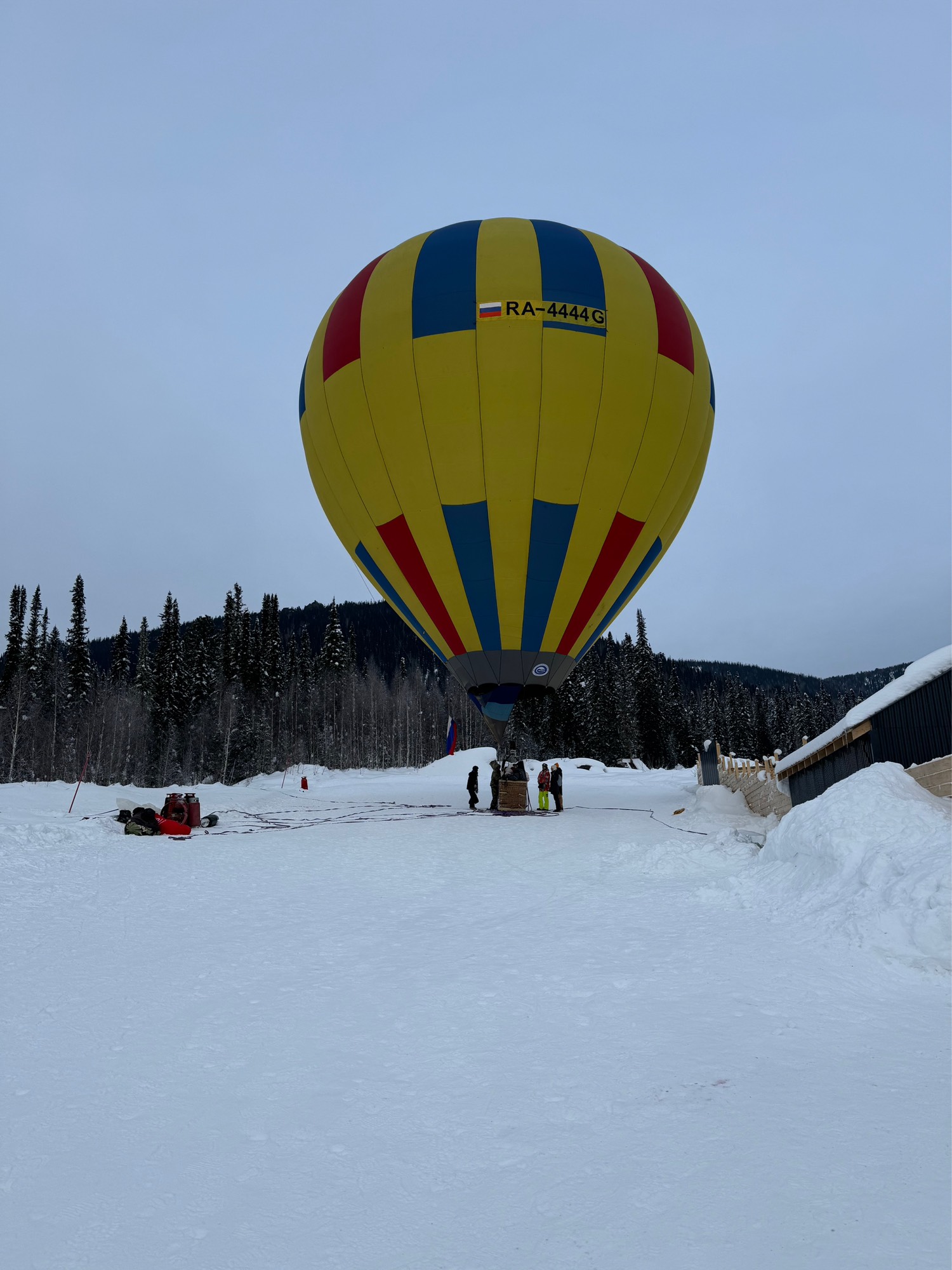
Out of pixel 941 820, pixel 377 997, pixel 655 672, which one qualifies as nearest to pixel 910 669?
pixel 941 820

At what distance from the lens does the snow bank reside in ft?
17.2

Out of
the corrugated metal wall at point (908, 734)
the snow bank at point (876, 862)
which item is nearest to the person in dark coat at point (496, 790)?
the corrugated metal wall at point (908, 734)

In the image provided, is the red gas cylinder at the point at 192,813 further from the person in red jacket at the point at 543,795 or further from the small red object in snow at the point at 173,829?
the person in red jacket at the point at 543,795

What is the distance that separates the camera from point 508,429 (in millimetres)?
12992

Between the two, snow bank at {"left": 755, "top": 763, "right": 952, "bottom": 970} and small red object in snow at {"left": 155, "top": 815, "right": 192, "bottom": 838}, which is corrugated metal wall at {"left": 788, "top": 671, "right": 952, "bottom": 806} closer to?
snow bank at {"left": 755, "top": 763, "right": 952, "bottom": 970}

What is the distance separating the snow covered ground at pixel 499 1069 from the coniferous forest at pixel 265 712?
44.4 meters

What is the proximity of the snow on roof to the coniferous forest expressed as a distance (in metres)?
39.2

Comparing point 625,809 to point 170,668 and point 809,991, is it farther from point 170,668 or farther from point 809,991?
point 170,668

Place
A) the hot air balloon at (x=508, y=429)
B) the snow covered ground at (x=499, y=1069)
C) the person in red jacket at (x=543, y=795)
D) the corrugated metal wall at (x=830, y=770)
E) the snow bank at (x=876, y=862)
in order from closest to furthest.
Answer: the snow covered ground at (x=499, y=1069) < the snow bank at (x=876, y=862) < the corrugated metal wall at (x=830, y=770) < the hot air balloon at (x=508, y=429) < the person in red jacket at (x=543, y=795)

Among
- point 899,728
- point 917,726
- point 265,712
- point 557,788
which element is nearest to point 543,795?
point 557,788

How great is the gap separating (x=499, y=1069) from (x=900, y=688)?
29.1 ft

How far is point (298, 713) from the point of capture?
69.4 metres

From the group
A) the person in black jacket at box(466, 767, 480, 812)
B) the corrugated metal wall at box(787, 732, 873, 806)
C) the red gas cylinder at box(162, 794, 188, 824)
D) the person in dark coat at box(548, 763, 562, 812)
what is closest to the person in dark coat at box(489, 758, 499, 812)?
the person in black jacket at box(466, 767, 480, 812)

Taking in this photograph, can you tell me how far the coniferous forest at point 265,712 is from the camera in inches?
2114
